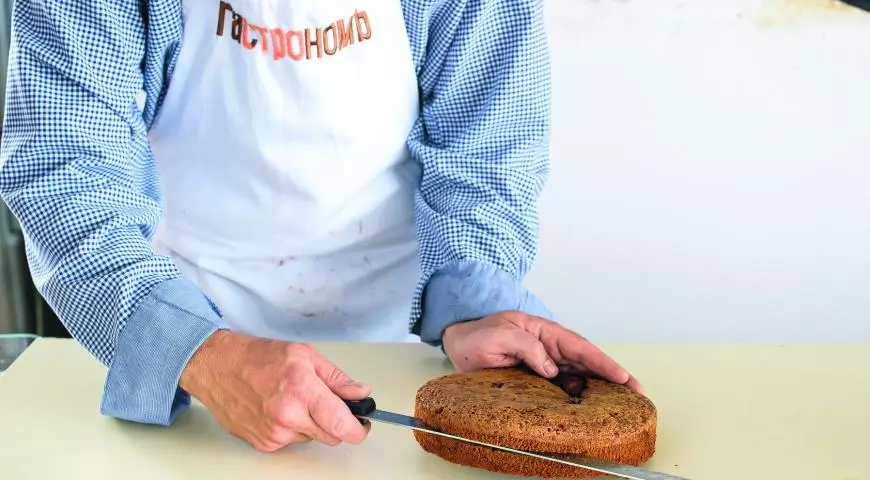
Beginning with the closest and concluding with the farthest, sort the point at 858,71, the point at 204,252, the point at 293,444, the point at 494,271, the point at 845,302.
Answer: the point at 293,444 → the point at 494,271 → the point at 204,252 → the point at 858,71 → the point at 845,302

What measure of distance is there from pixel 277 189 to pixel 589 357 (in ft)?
1.23

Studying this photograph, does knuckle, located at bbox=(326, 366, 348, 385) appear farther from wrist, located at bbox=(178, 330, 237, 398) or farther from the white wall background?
the white wall background

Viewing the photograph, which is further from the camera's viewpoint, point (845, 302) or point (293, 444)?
point (845, 302)

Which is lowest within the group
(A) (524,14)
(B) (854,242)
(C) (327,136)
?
(B) (854,242)

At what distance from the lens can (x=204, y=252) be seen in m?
1.09

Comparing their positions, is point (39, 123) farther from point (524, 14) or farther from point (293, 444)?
point (524, 14)

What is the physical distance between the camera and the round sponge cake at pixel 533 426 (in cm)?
70

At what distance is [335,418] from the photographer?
0.72 m

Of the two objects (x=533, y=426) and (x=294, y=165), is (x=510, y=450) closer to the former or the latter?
(x=533, y=426)

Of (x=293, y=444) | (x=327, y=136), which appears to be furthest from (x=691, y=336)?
(x=293, y=444)

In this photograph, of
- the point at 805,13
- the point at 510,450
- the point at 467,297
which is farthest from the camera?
the point at 805,13

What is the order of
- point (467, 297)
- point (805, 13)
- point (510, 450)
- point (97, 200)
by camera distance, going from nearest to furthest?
point (510, 450) → point (97, 200) → point (467, 297) → point (805, 13)

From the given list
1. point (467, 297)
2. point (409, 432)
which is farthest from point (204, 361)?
point (467, 297)

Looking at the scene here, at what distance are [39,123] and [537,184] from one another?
1.62 feet
